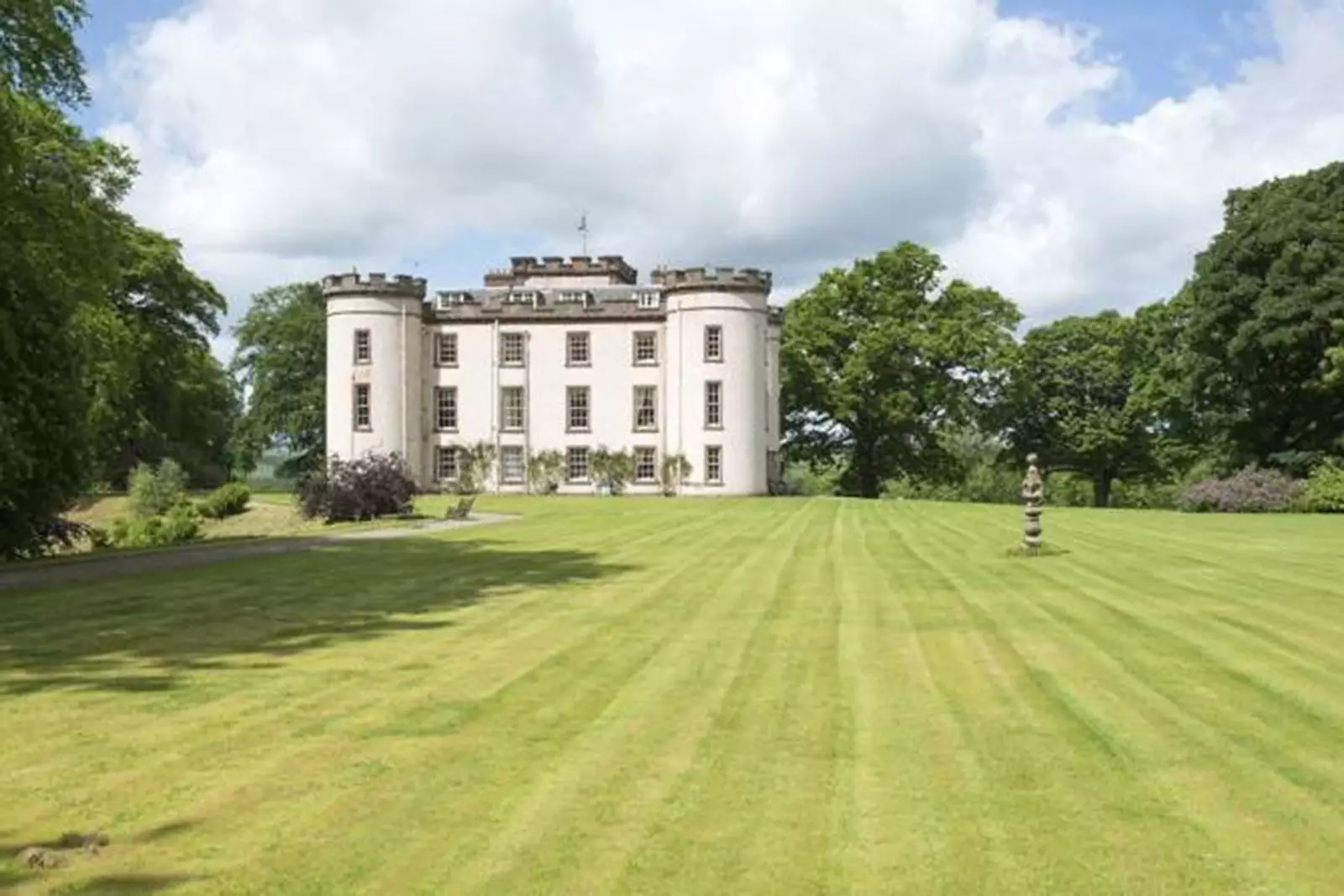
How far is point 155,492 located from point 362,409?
13208 millimetres

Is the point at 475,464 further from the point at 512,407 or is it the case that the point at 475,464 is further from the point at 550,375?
the point at 550,375

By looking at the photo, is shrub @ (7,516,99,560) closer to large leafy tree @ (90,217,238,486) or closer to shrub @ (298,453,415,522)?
shrub @ (298,453,415,522)

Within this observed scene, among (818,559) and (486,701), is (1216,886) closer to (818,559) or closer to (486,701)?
(486,701)

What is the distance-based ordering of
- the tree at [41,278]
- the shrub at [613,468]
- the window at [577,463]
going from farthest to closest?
the window at [577,463] < the shrub at [613,468] < the tree at [41,278]

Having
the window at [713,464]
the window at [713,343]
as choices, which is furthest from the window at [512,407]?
the window at [713,343]

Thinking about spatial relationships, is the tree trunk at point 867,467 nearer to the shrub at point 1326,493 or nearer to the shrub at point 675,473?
the shrub at point 675,473

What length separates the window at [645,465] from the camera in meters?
55.9

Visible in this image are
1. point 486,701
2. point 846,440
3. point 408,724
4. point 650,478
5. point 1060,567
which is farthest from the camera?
point 846,440

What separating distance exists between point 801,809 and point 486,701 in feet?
10.7

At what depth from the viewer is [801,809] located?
634 cm

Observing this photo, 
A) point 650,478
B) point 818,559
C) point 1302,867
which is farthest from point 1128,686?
point 650,478

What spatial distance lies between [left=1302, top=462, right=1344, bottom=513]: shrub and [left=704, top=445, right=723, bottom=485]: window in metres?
22.9

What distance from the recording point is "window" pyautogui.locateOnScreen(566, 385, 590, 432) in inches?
2264

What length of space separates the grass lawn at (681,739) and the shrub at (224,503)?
29658 millimetres
